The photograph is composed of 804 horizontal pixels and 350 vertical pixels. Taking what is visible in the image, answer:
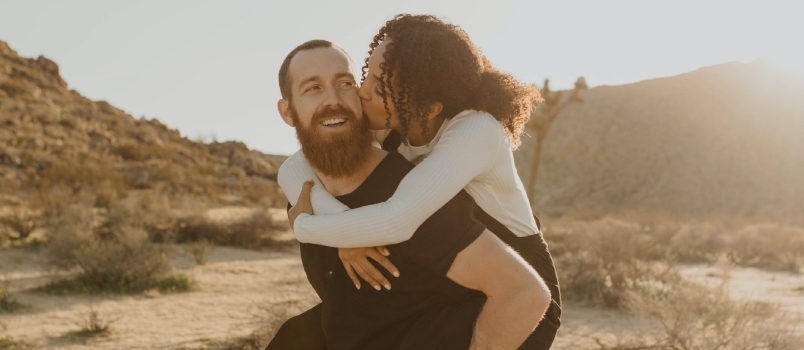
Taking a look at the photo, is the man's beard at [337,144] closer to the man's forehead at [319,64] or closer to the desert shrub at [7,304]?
the man's forehead at [319,64]

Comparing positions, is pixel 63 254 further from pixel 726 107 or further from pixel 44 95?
pixel 726 107

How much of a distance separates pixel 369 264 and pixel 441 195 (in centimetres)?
39

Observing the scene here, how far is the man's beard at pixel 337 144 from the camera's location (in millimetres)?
2650

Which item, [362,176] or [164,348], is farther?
[164,348]

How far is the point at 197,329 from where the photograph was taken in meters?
8.10

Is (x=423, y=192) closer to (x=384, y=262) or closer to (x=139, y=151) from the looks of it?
(x=384, y=262)

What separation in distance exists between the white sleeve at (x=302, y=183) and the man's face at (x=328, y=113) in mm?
91

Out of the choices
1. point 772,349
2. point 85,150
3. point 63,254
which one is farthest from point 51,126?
point 772,349

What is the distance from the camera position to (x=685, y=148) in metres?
47.5

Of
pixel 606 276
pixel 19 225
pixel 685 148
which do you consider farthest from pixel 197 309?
pixel 685 148

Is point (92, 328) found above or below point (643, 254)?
above

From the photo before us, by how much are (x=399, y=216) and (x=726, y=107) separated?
51930 mm

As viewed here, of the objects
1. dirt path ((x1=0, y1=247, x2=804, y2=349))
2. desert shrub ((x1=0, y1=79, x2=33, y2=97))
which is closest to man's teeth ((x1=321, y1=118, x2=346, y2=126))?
dirt path ((x1=0, y1=247, x2=804, y2=349))

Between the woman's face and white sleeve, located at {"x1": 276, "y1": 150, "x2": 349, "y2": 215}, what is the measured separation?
1.11 feet
